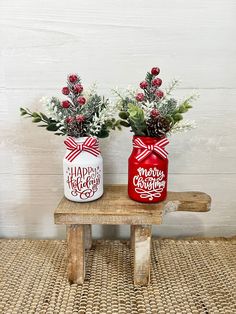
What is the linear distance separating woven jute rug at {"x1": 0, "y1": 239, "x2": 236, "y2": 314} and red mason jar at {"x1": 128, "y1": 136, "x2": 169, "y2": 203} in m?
0.22

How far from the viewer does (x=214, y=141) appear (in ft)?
3.34

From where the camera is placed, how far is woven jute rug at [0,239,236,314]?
0.74 meters

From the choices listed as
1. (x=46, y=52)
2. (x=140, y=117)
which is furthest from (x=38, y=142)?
(x=140, y=117)

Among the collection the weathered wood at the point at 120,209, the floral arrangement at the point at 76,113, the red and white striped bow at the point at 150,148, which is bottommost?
the weathered wood at the point at 120,209

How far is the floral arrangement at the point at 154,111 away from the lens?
731 mm

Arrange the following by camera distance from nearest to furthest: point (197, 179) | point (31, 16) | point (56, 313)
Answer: point (56, 313) → point (31, 16) → point (197, 179)

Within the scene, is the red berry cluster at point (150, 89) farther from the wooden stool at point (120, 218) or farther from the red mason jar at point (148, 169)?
the wooden stool at point (120, 218)

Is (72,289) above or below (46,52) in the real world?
below

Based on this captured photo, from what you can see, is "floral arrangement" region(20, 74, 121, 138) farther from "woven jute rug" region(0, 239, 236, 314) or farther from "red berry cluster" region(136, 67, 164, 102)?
"woven jute rug" region(0, 239, 236, 314)

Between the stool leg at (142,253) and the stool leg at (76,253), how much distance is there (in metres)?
0.13

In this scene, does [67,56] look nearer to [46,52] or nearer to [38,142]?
[46,52]

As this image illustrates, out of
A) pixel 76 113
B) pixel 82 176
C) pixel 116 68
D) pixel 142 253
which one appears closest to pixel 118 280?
pixel 142 253

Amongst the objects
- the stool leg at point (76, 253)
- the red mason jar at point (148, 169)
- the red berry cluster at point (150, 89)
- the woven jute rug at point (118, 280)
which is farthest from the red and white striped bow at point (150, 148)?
the woven jute rug at point (118, 280)

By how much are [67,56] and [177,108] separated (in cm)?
40
